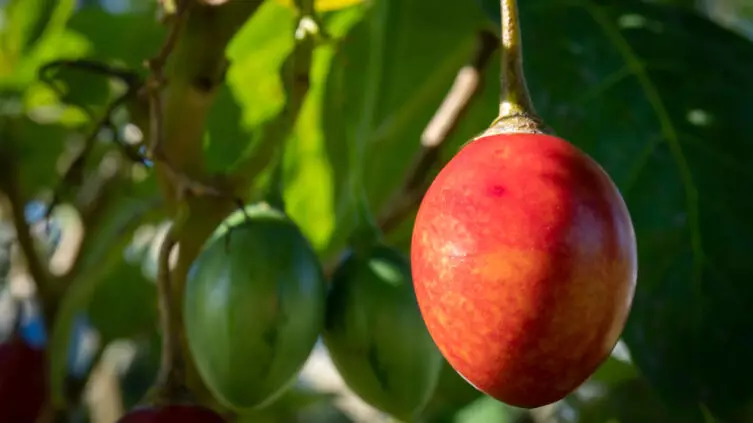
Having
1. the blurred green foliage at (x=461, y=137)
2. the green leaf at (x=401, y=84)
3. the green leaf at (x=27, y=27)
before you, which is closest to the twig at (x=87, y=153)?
the blurred green foliage at (x=461, y=137)

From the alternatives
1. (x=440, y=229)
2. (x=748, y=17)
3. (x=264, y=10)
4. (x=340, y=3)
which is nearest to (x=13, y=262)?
(x=264, y=10)

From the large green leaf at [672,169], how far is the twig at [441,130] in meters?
0.13

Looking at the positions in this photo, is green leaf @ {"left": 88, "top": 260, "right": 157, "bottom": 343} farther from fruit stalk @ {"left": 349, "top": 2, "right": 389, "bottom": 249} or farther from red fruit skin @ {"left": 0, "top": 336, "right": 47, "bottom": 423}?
fruit stalk @ {"left": 349, "top": 2, "right": 389, "bottom": 249}

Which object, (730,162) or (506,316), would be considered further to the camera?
(730,162)

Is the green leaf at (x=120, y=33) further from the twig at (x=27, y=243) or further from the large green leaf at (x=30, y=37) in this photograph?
the twig at (x=27, y=243)

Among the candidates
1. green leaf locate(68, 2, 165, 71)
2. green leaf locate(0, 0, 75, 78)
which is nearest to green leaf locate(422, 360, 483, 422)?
green leaf locate(68, 2, 165, 71)

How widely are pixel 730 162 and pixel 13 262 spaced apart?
2.82 ft

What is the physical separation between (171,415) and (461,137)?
51cm

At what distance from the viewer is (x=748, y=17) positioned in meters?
2.10

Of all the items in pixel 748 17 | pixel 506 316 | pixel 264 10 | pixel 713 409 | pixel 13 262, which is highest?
pixel 506 316

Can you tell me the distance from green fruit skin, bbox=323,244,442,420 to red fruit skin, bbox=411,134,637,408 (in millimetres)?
183

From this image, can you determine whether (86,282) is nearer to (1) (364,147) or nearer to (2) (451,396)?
(1) (364,147)

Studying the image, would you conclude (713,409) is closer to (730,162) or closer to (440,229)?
(730,162)

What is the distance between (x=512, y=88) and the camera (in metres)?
0.44
